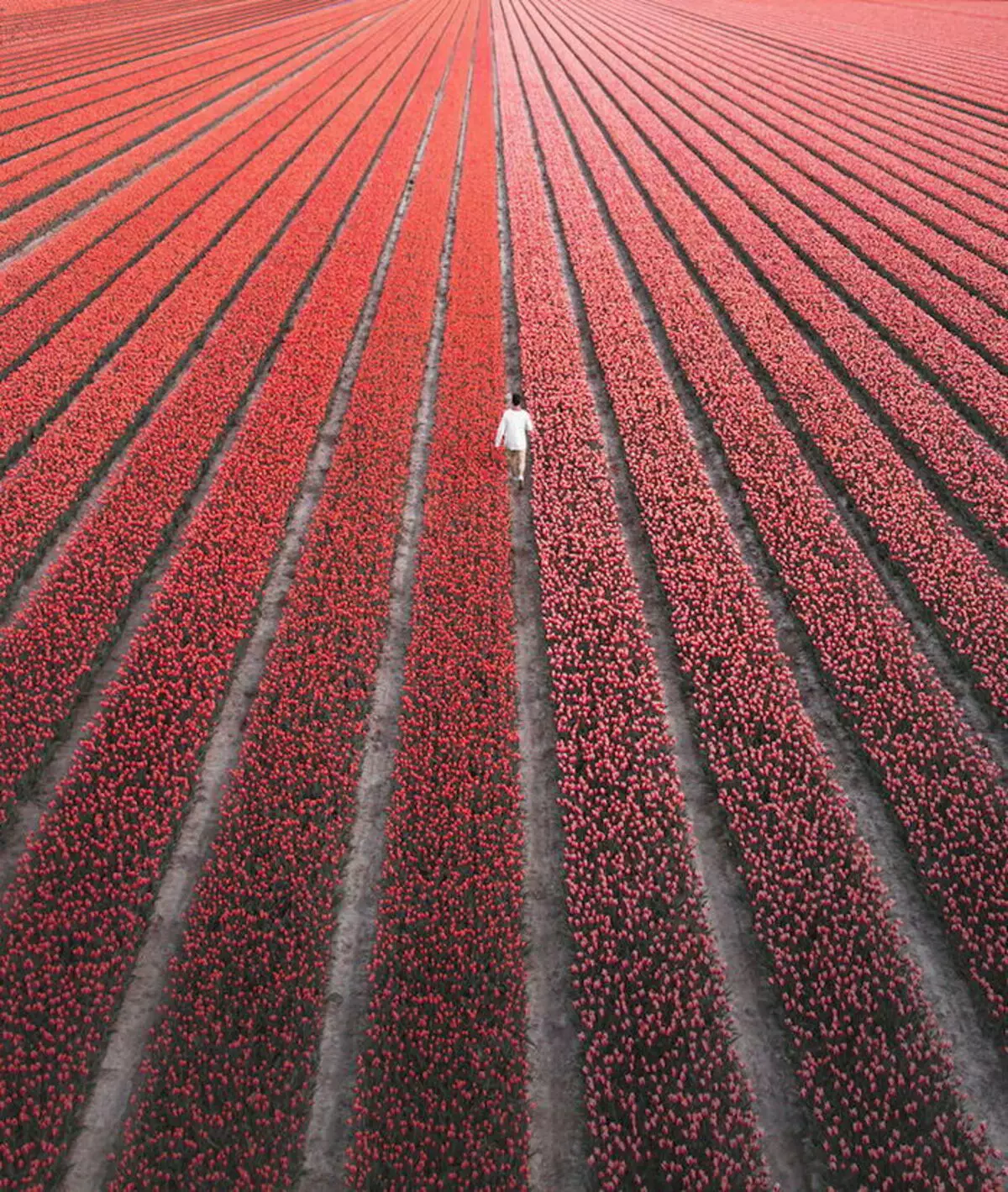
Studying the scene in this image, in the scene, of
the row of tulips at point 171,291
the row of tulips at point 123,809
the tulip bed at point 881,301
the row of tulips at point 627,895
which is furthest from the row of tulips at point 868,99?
the row of tulips at point 123,809

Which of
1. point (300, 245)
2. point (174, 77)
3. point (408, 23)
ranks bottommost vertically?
point (300, 245)

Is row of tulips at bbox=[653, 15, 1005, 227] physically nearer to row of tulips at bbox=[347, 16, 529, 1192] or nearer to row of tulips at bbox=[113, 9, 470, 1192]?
row of tulips at bbox=[347, 16, 529, 1192]

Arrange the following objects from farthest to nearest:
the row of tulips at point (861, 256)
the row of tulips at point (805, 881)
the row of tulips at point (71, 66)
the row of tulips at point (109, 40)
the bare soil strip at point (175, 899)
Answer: the row of tulips at point (109, 40)
the row of tulips at point (71, 66)
the row of tulips at point (861, 256)
the bare soil strip at point (175, 899)
the row of tulips at point (805, 881)

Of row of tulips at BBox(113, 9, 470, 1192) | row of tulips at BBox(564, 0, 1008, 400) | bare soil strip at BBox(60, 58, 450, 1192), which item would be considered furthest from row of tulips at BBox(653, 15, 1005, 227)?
bare soil strip at BBox(60, 58, 450, 1192)

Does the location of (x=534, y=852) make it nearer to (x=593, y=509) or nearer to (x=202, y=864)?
(x=202, y=864)

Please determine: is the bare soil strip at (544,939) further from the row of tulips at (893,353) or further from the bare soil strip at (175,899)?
the row of tulips at (893,353)

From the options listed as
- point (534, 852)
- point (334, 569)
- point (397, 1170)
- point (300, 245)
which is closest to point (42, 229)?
point (300, 245)
